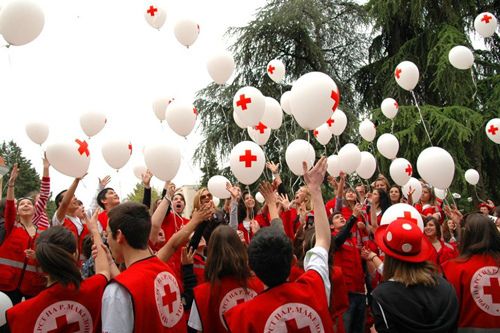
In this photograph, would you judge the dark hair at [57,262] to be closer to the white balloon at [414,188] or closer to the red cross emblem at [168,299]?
the red cross emblem at [168,299]

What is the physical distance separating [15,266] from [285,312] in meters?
3.25

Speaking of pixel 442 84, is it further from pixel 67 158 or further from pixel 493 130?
pixel 67 158

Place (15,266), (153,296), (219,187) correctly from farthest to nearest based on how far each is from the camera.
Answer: (219,187) → (15,266) → (153,296)

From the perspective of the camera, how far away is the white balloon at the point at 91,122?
21.3 feet

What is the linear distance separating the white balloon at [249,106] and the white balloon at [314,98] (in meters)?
1.91

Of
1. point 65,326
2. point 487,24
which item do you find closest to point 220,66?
point 65,326

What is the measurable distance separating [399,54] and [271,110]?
29.6 ft

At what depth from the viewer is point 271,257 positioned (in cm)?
245

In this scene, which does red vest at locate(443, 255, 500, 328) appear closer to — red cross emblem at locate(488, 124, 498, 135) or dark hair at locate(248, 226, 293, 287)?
dark hair at locate(248, 226, 293, 287)

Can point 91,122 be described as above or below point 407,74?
below

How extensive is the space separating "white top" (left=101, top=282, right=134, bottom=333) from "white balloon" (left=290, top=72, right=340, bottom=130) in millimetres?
2490

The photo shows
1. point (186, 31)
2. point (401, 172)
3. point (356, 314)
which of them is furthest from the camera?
point (401, 172)

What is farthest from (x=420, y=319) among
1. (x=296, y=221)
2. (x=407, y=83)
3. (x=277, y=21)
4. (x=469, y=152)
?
(x=277, y=21)

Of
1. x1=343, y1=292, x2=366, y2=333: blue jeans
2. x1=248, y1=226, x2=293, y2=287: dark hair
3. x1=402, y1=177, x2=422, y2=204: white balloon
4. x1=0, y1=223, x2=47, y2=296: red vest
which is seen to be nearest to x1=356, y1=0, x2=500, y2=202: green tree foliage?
x1=402, y1=177, x2=422, y2=204: white balloon
